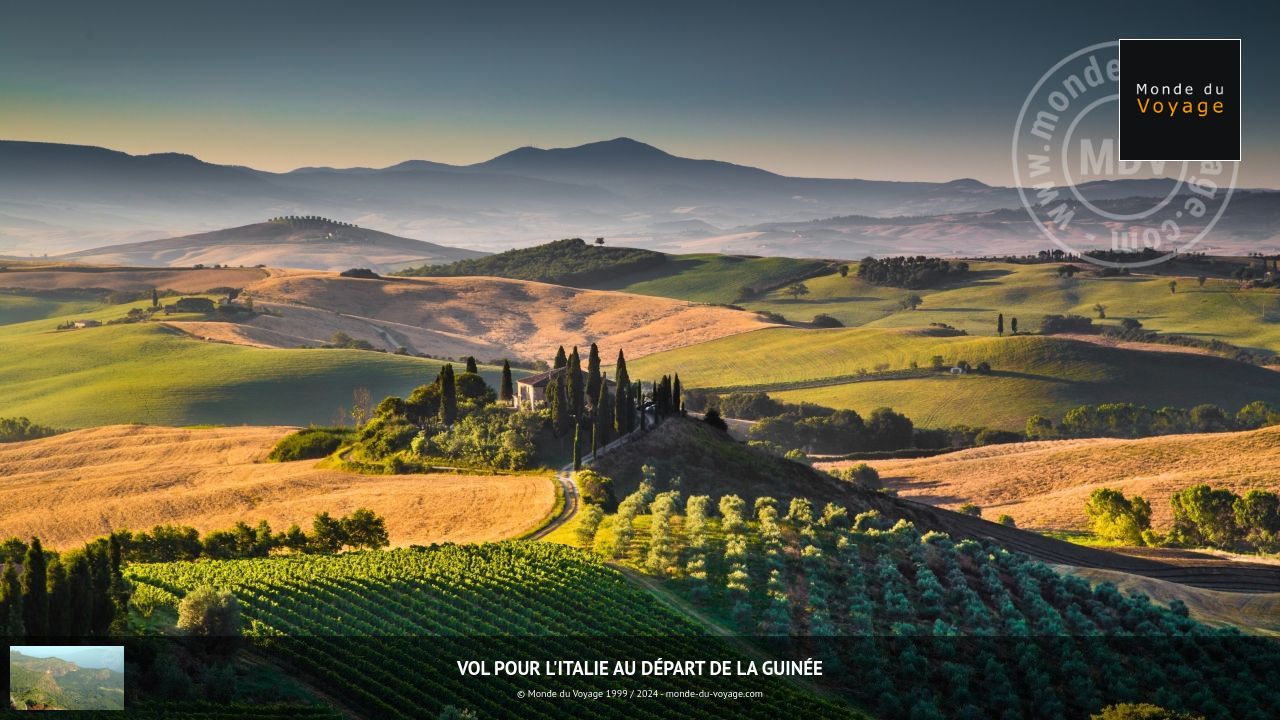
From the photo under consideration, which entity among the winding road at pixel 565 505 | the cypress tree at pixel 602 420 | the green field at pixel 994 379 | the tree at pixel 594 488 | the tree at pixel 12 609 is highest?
the tree at pixel 12 609

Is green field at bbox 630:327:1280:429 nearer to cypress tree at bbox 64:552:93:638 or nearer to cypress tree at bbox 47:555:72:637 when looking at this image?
cypress tree at bbox 64:552:93:638

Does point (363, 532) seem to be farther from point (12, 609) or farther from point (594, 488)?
point (12, 609)

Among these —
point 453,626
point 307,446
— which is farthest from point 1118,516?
point 307,446

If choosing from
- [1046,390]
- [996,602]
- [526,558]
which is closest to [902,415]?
[1046,390]

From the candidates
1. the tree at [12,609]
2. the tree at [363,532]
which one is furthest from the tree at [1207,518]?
the tree at [12,609]

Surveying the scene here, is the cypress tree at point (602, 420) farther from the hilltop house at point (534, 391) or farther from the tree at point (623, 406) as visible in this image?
the hilltop house at point (534, 391)

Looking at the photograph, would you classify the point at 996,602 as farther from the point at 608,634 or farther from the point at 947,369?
the point at 947,369

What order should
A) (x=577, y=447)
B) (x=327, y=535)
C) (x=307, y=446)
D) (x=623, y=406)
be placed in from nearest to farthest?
(x=327, y=535)
(x=577, y=447)
(x=623, y=406)
(x=307, y=446)
